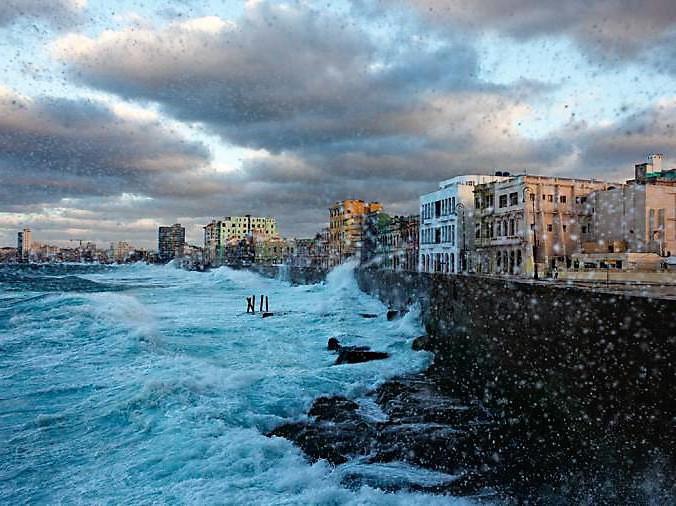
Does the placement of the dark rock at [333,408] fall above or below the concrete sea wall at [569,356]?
below

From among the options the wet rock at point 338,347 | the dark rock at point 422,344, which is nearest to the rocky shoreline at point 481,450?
the wet rock at point 338,347

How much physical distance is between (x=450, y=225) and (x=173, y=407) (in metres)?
35.7

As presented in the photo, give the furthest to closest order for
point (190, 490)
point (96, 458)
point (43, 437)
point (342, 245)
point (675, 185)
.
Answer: point (342, 245)
point (675, 185)
point (43, 437)
point (96, 458)
point (190, 490)

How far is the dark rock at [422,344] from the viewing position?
21066mm

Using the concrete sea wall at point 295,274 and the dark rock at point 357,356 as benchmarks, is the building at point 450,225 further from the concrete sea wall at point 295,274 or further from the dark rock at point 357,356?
the dark rock at point 357,356

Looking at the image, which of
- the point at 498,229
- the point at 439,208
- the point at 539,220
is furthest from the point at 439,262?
the point at 539,220

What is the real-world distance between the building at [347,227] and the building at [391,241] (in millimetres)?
3408

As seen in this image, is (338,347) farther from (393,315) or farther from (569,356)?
(569,356)

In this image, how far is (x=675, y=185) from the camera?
33.0m

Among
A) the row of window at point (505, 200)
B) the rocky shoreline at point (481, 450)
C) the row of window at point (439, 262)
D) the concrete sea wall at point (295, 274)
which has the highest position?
the row of window at point (505, 200)

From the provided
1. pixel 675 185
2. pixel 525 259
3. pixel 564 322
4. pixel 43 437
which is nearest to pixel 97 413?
pixel 43 437

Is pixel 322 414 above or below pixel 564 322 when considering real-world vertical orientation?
below

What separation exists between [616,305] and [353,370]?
32.9ft

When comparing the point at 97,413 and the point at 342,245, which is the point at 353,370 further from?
the point at 342,245
